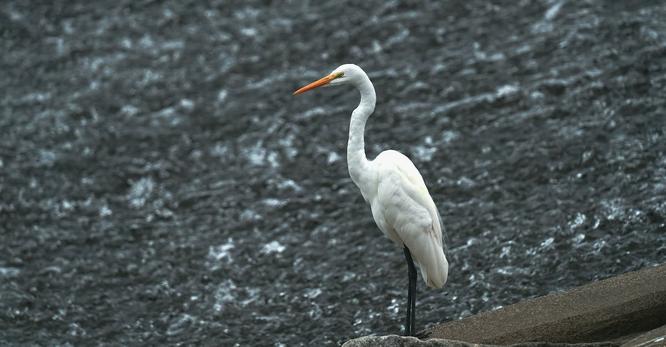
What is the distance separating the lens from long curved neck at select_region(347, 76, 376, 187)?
212 inches

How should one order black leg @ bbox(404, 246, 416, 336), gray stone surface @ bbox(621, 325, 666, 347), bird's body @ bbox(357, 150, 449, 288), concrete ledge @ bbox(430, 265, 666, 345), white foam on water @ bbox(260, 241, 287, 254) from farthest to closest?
1. white foam on water @ bbox(260, 241, 287, 254)
2. black leg @ bbox(404, 246, 416, 336)
3. bird's body @ bbox(357, 150, 449, 288)
4. concrete ledge @ bbox(430, 265, 666, 345)
5. gray stone surface @ bbox(621, 325, 666, 347)

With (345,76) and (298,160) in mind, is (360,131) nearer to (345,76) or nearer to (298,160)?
(345,76)

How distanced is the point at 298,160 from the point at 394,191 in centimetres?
378

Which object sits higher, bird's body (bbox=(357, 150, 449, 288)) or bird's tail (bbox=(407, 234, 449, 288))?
bird's body (bbox=(357, 150, 449, 288))

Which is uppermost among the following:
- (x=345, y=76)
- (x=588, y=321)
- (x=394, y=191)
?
(x=345, y=76)

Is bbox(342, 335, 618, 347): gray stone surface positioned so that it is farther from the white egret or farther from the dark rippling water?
the dark rippling water

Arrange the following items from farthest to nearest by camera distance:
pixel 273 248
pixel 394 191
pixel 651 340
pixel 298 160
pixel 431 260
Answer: pixel 298 160, pixel 273 248, pixel 431 260, pixel 394 191, pixel 651 340

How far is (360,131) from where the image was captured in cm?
539

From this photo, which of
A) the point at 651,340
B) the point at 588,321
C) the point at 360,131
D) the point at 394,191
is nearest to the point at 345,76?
the point at 360,131

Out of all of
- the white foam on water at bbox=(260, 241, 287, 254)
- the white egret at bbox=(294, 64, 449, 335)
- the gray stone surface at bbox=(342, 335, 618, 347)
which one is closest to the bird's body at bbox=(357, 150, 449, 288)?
the white egret at bbox=(294, 64, 449, 335)

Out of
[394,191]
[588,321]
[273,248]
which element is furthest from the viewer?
[273,248]

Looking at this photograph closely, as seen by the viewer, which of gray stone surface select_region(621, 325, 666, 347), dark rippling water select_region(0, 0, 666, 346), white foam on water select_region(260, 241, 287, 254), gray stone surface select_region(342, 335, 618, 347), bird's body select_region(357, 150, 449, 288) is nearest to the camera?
gray stone surface select_region(621, 325, 666, 347)

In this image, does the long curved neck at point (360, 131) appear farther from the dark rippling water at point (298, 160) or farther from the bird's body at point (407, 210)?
the dark rippling water at point (298, 160)

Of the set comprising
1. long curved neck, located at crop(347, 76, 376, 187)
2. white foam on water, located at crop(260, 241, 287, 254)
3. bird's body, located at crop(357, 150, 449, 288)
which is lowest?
white foam on water, located at crop(260, 241, 287, 254)
